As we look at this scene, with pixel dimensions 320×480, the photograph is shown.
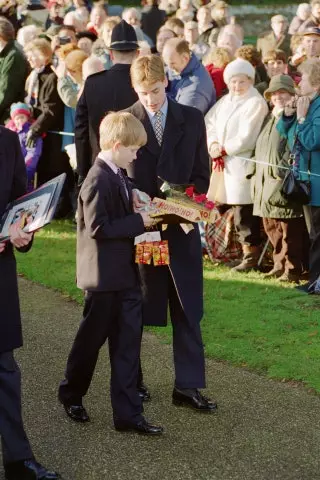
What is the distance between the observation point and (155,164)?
6297 mm

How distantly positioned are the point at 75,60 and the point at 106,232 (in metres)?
6.25

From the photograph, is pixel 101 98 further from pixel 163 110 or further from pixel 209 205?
pixel 209 205

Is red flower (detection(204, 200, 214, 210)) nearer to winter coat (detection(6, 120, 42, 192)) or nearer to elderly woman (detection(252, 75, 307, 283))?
elderly woman (detection(252, 75, 307, 283))

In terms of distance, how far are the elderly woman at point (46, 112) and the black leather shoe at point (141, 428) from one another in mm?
6897

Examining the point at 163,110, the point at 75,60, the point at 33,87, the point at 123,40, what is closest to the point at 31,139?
the point at 33,87

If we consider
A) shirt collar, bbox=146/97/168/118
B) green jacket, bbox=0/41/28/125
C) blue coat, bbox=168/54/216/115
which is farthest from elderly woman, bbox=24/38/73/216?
shirt collar, bbox=146/97/168/118

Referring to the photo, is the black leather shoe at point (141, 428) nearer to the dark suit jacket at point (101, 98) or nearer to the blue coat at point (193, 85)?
the dark suit jacket at point (101, 98)

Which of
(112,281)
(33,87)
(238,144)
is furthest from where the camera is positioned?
(33,87)

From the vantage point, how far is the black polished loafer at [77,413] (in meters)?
6.05

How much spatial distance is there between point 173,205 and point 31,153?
22.7ft

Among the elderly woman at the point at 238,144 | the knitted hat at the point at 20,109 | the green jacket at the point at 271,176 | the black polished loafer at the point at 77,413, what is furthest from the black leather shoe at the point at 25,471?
the knitted hat at the point at 20,109

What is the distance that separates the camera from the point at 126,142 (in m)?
5.73

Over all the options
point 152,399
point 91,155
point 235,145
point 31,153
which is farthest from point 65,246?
point 152,399

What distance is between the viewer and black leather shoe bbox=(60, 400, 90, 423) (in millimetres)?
6047
